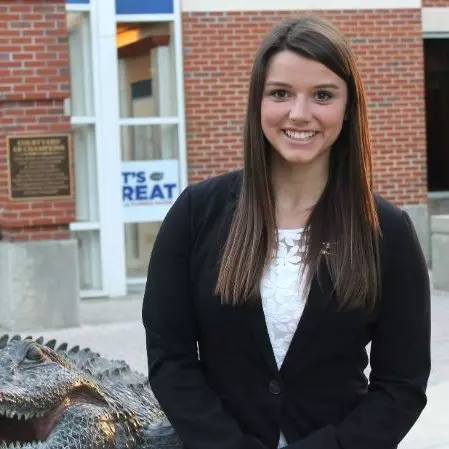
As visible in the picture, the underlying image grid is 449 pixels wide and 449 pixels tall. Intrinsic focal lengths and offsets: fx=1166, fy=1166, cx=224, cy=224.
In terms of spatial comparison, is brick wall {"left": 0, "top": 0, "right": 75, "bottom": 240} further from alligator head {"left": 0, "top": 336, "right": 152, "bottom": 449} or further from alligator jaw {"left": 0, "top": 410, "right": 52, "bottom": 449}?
alligator jaw {"left": 0, "top": 410, "right": 52, "bottom": 449}

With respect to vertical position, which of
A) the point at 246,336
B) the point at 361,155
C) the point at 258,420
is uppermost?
the point at 361,155

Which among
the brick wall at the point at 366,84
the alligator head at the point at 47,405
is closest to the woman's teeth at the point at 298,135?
the alligator head at the point at 47,405

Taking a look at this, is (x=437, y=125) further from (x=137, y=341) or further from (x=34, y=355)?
(x=34, y=355)

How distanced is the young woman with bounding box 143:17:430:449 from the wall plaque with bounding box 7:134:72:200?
9.08 metres

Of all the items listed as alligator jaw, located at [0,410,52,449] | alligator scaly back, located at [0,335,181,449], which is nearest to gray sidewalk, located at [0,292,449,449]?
alligator scaly back, located at [0,335,181,449]

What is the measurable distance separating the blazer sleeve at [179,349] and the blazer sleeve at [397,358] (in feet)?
0.64

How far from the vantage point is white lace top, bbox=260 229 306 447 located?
9.05 ft

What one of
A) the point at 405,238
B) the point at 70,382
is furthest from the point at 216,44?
the point at 405,238

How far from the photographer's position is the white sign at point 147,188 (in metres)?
14.8

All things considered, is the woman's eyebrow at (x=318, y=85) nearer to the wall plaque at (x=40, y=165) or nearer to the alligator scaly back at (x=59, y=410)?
the alligator scaly back at (x=59, y=410)

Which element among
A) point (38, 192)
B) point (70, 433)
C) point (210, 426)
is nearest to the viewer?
point (210, 426)

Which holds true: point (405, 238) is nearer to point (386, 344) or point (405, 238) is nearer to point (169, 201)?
point (386, 344)

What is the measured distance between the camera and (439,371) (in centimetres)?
918

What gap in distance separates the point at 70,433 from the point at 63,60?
859 cm
